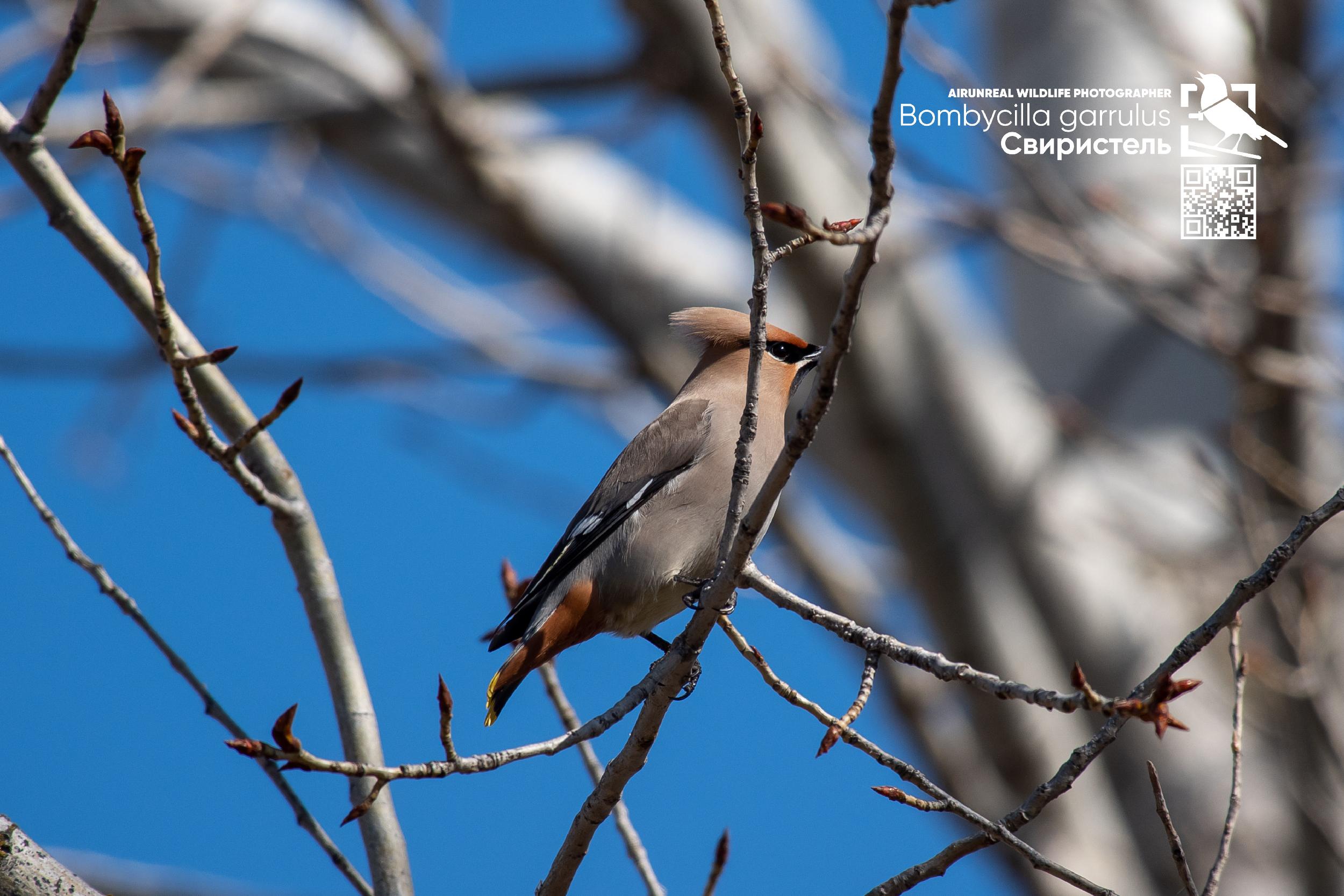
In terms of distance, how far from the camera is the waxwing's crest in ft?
11.9

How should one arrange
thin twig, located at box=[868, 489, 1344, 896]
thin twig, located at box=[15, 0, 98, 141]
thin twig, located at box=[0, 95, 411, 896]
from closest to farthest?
thin twig, located at box=[868, 489, 1344, 896]
thin twig, located at box=[15, 0, 98, 141]
thin twig, located at box=[0, 95, 411, 896]

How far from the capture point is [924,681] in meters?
6.69

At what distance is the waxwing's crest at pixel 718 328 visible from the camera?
143 inches

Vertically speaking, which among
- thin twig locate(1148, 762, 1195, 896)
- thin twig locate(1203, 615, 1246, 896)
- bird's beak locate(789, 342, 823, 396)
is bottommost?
thin twig locate(1148, 762, 1195, 896)

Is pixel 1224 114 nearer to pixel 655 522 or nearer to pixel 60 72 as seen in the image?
pixel 655 522

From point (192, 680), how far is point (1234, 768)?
182cm

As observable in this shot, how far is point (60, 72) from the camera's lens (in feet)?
7.36

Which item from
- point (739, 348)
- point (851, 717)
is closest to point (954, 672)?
point (851, 717)

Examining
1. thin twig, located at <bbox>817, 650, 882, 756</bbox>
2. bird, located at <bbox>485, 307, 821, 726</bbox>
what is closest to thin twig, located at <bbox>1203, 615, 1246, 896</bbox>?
thin twig, located at <bbox>817, 650, 882, 756</bbox>

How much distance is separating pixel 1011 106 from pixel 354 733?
4.84 meters

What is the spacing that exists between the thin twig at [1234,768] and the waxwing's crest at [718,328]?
5.16 feet

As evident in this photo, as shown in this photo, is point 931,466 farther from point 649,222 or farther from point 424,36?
point 424,36

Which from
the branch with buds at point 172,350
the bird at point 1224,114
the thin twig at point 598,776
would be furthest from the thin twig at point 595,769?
the bird at point 1224,114

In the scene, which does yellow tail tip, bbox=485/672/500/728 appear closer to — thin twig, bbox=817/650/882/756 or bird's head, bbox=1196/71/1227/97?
thin twig, bbox=817/650/882/756
